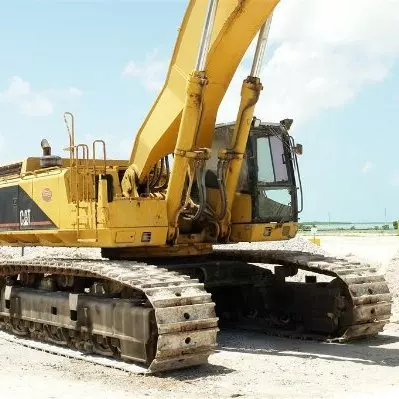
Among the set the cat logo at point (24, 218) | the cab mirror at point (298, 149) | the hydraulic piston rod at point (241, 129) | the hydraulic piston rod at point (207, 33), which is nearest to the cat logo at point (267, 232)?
the hydraulic piston rod at point (241, 129)

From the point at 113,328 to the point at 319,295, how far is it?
3.32 meters

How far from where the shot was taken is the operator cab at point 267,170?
Answer: 10.4m

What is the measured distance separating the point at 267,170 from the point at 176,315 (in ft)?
10.8

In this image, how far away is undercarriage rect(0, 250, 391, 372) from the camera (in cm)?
821

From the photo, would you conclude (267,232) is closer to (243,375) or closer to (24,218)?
(243,375)

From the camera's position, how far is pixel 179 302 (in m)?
8.17

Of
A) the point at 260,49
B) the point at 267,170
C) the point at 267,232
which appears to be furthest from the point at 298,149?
the point at 260,49

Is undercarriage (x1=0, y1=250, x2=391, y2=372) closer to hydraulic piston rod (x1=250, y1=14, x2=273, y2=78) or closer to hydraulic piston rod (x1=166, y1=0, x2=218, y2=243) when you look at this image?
hydraulic piston rod (x1=166, y1=0, x2=218, y2=243)

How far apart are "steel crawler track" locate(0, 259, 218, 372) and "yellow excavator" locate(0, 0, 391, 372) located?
31 mm

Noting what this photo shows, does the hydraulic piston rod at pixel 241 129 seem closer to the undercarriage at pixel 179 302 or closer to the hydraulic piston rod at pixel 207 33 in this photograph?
the hydraulic piston rod at pixel 207 33

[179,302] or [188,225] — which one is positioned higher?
[188,225]

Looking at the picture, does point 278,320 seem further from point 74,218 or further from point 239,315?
point 74,218

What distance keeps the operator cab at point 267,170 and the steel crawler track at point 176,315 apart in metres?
2.13

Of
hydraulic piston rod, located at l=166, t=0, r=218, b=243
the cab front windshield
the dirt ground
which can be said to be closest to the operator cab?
the cab front windshield
